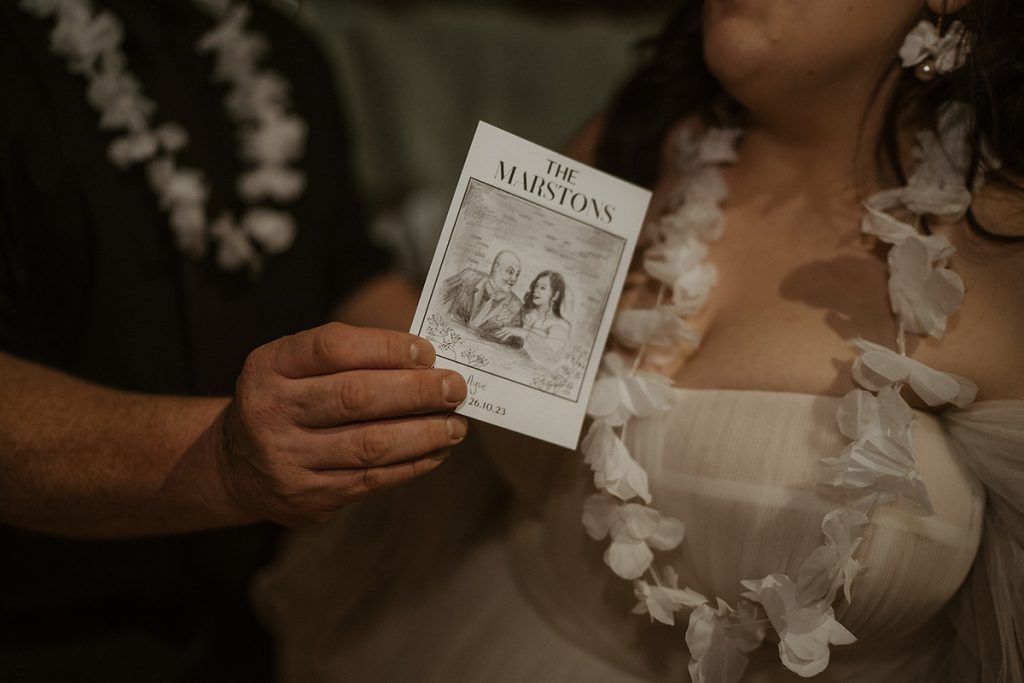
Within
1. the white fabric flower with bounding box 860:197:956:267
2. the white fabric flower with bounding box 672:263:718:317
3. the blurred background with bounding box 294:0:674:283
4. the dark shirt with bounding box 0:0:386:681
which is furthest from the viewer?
the blurred background with bounding box 294:0:674:283

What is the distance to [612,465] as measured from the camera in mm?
762

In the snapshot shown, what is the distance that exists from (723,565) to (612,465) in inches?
5.8

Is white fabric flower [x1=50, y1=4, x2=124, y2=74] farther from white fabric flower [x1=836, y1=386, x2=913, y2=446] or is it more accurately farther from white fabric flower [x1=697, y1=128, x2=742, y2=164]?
white fabric flower [x1=836, y1=386, x2=913, y2=446]

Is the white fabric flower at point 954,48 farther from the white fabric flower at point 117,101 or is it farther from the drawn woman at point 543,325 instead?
the white fabric flower at point 117,101

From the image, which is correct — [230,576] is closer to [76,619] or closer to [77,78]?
[76,619]

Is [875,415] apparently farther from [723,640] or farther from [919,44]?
[919,44]

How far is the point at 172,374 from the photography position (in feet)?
3.52

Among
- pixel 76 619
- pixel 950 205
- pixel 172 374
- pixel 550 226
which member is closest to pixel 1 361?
pixel 172 374

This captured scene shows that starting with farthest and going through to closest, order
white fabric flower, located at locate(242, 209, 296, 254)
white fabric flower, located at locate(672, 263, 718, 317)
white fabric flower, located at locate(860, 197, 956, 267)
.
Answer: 1. white fabric flower, located at locate(242, 209, 296, 254)
2. white fabric flower, located at locate(672, 263, 718, 317)
3. white fabric flower, located at locate(860, 197, 956, 267)

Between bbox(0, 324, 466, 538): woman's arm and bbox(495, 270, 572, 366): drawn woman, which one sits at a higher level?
bbox(495, 270, 572, 366): drawn woman

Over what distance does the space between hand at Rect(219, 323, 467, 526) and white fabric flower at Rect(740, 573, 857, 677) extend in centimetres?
33

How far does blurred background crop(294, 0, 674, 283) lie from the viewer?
4.99 ft

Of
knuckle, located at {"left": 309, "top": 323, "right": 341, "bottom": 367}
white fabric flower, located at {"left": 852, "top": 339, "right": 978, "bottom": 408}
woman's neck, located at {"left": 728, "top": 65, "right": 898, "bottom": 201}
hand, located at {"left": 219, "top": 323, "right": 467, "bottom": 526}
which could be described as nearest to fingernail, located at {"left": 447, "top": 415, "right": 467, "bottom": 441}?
hand, located at {"left": 219, "top": 323, "right": 467, "bottom": 526}

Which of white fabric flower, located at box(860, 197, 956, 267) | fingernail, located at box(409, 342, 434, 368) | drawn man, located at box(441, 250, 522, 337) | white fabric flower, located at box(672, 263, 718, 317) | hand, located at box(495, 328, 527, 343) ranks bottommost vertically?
fingernail, located at box(409, 342, 434, 368)
